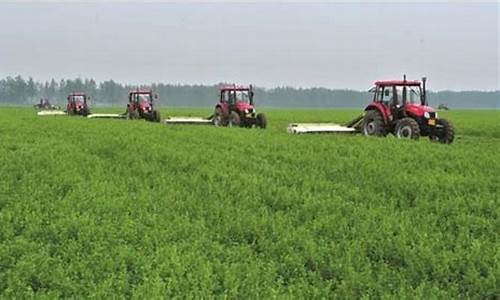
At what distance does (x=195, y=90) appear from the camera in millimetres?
178000

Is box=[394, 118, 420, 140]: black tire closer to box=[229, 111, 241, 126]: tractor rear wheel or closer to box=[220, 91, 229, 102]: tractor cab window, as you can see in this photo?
box=[229, 111, 241, 126]: tractor rear wheel

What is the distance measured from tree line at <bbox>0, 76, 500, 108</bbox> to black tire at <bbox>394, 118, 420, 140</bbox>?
14556cm

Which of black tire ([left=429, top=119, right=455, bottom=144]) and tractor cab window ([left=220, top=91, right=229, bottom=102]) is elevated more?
tractor cab window ([left=220, top=91, right=229, bottom=102])

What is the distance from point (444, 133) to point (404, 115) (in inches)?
57.2

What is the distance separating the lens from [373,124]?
18.9 metres

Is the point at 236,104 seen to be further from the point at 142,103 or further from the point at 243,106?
the point at 142,103

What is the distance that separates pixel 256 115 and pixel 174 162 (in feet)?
43.3

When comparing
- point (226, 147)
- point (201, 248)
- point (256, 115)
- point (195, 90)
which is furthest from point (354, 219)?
point (195, 90)

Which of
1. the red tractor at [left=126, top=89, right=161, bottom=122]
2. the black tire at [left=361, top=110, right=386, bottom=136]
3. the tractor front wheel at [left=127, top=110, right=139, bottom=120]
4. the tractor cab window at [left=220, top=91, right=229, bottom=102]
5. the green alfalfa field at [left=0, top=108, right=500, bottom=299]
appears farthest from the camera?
the tractor front wheel at [left=127, top=110, right=139, bottom=120]

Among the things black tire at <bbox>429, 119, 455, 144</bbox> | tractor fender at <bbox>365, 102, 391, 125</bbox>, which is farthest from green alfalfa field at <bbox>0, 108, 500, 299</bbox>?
tractor fender at <bbox>365, 102, 391, 125</bbox>

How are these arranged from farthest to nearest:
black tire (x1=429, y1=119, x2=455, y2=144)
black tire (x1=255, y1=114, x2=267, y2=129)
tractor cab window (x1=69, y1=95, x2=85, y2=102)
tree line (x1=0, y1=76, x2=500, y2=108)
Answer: tree line (x1=0, y1=76, x2=500, y2=108), tractor cab window (x1=69, y1=95, x2=85, y2=102), black tire (x1=255, y1=114, x2=267, y2=129), black tire (x1=429, y1=119, x2=455, y2=144)

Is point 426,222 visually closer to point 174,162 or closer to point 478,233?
point 478,233

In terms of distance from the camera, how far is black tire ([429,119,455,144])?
57.7 feet

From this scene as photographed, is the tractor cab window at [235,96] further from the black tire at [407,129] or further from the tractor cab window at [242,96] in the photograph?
the black tire at [407,129]
